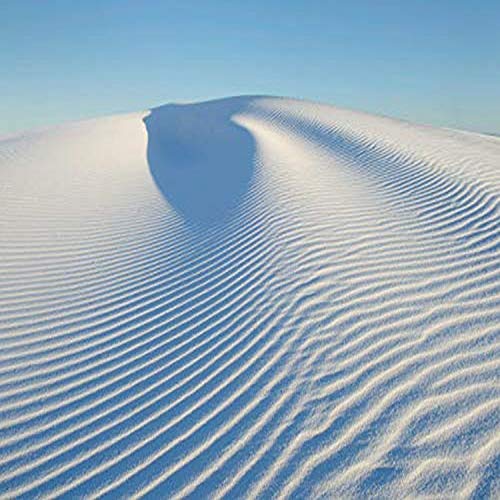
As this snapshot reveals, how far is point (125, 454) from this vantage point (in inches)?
134

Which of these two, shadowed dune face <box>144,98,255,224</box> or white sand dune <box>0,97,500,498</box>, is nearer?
white sand dune <box>0,97,500,498</box>

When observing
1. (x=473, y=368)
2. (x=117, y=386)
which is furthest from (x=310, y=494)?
(x=117, y=386)

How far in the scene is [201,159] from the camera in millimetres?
12859

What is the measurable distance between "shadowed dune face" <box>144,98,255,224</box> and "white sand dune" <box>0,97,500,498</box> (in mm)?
184

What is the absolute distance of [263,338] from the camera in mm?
4402

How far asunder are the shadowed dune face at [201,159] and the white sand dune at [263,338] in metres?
0.18

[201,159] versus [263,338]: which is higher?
[201,159]

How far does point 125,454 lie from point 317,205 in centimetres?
506

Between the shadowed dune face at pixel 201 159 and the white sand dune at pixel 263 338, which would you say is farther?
the shadowed dune face at pixel 201 159

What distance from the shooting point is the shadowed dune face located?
9.05 metres

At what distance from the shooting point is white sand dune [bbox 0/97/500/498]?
312cm

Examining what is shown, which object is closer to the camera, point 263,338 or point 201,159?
point 263,338

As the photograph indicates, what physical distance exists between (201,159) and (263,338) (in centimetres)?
923

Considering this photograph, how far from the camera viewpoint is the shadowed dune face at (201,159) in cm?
905
